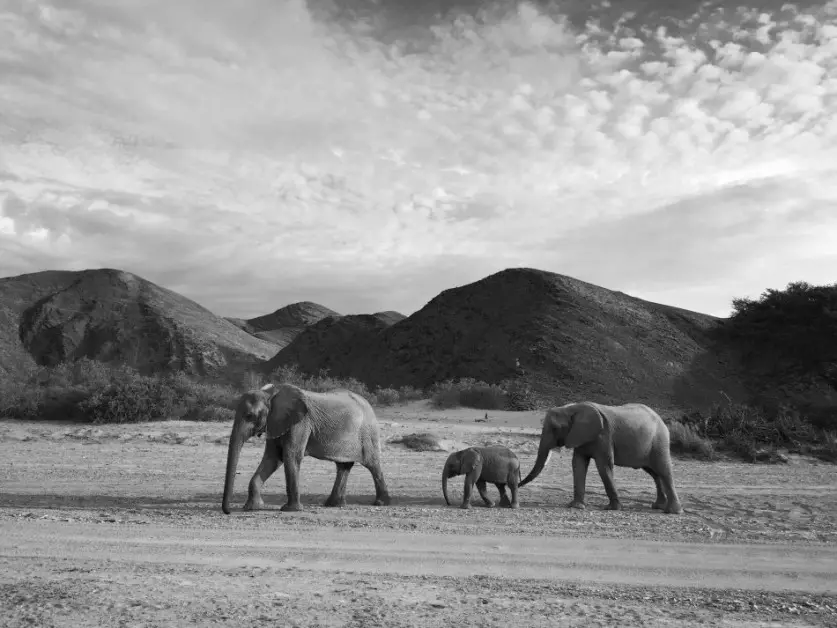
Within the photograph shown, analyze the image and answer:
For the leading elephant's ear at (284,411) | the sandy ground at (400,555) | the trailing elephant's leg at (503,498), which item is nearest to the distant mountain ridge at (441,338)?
the trailing elephant's leg at (503,498)

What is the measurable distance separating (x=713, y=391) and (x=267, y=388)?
41.6 m

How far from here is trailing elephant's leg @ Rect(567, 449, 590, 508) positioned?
10.9m

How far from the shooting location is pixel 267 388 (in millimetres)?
10766

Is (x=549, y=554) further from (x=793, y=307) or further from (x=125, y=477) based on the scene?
(x=793, y=307)

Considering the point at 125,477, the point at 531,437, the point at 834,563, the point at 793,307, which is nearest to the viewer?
the point at 834,563

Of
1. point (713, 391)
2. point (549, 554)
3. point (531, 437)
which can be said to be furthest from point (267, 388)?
point (713, 391)

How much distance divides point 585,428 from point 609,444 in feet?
1.47

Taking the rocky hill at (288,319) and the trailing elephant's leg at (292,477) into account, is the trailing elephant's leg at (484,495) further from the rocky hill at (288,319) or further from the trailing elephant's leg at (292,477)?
the rocky hill at (288,319)

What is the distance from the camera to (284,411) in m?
10.3

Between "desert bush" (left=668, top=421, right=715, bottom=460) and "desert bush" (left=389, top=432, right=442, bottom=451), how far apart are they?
21.6ft

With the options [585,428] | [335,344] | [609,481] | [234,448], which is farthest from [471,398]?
[335,344]

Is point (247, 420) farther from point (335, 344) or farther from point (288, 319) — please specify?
point (288, 319)

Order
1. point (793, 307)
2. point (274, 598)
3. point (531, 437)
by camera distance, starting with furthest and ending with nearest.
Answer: point (793, 307) < point (531, 437) < point (274, 598)

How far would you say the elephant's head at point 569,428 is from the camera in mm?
11250
